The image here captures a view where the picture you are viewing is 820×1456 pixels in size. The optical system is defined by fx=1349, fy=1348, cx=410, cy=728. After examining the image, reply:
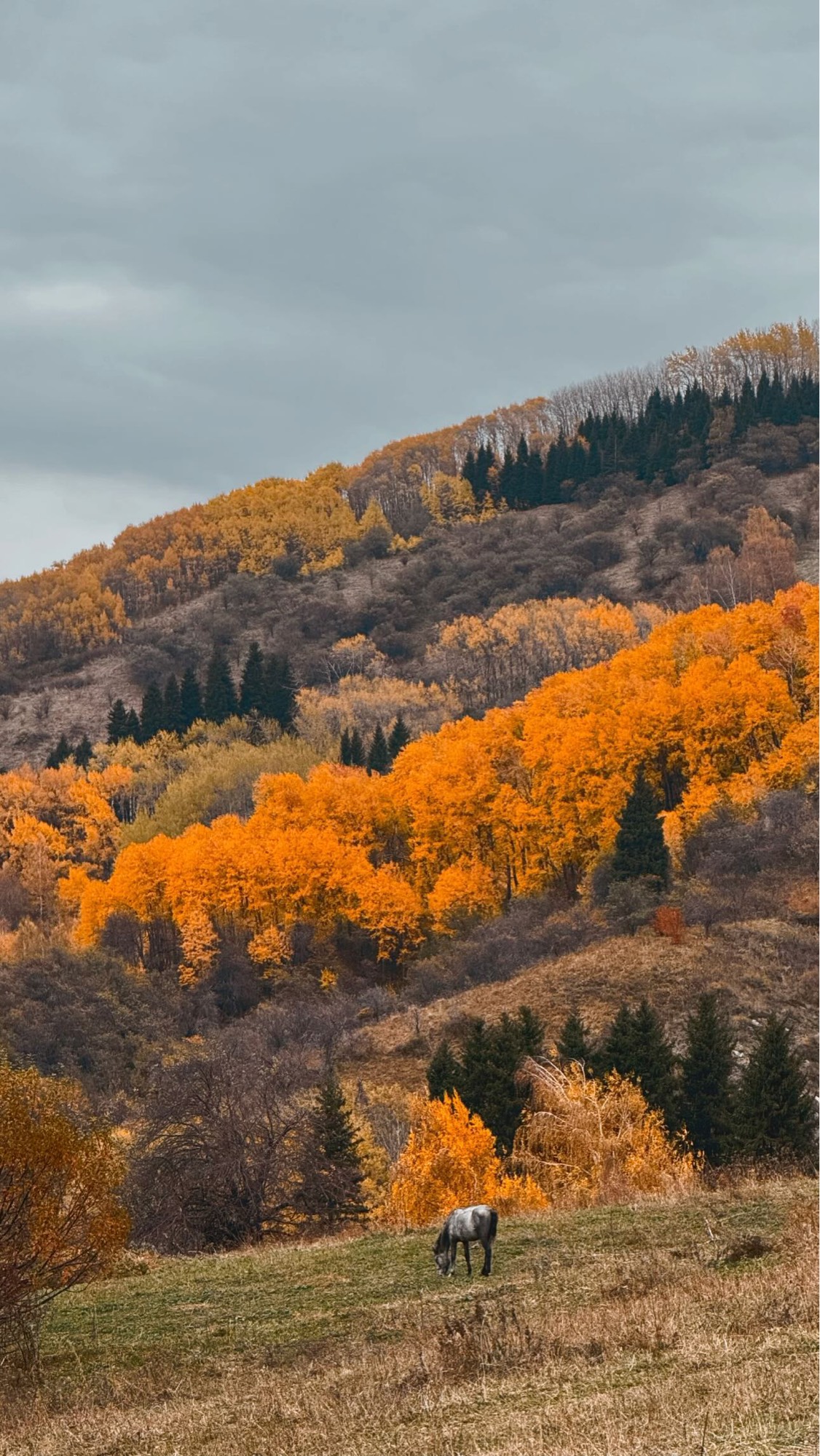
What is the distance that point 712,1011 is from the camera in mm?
46094

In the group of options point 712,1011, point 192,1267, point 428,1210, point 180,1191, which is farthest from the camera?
point 712,1011

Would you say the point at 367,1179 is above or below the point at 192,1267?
below

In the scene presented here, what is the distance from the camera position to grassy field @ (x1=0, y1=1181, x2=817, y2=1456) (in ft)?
40.2

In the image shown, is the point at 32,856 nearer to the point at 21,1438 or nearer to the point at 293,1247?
the point at 293,1247

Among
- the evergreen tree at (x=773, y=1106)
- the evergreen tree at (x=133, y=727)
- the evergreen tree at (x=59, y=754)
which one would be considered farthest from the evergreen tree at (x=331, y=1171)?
the evergreen tree at (x=133, y=727)

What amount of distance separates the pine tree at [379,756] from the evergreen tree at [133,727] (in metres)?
46.0

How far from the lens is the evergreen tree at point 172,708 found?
548ft

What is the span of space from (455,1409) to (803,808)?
68330mm

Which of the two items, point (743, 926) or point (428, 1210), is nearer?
point (428, 1210)

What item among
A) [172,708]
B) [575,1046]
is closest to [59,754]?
[172,708]

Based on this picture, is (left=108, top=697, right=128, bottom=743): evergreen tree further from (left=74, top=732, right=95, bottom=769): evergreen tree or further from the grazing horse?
the grazing horse

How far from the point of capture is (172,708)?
6678 inches

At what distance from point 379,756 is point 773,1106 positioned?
296 ft

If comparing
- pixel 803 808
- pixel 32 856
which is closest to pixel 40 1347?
pixel 803 808
